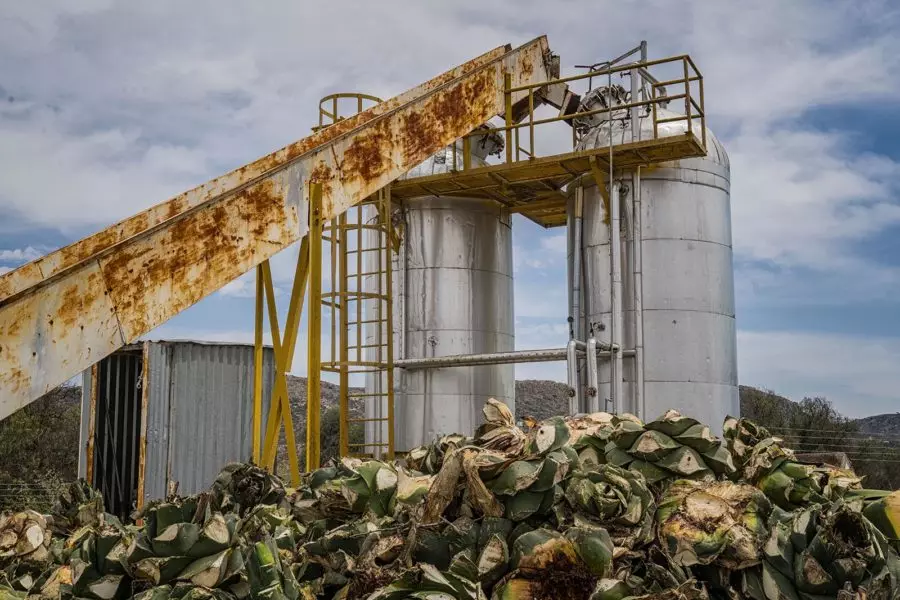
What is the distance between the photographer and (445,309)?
601 inches

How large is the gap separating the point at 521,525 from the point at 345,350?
1046 cm

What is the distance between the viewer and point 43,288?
17.0 ft

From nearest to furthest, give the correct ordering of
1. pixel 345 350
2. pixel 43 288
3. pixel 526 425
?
pixel 526 425
pixel 43 288
pixel 345 350

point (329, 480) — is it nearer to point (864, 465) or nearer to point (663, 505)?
point (663, 505)

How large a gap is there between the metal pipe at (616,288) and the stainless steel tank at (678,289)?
136 mm

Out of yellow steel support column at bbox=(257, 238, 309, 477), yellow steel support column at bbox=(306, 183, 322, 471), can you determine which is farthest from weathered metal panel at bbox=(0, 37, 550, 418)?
yellow steel support column at bbox=(257, 238, 309, 477)

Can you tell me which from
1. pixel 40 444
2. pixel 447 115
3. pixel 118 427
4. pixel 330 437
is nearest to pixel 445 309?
pixel 447 115

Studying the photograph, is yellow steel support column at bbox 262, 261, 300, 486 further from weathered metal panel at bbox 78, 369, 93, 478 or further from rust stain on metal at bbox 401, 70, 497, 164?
weathered metal panel at bbox 78, 369, 93, 478

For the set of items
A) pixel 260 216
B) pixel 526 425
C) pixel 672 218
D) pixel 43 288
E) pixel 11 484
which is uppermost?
pixel 672 218

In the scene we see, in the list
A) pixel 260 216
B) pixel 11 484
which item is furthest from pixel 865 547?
pixel 11 484

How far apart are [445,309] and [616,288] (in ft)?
11.1

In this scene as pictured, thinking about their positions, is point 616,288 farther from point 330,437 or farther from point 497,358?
Answer: point 330,437

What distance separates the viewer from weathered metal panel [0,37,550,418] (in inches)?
202

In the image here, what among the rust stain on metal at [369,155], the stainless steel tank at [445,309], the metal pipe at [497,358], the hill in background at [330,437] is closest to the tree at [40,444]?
the hill in background at [330,437]
